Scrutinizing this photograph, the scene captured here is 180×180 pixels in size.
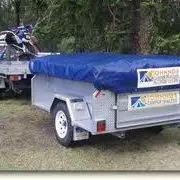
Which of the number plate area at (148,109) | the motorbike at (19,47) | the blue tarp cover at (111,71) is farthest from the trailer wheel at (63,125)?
the motorbike at (19,47)

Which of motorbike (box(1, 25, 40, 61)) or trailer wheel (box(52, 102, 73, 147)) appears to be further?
motorbike (box(1, 25, 40, 61))

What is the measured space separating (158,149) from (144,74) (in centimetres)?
133

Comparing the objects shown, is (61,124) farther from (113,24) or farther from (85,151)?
(113,24)

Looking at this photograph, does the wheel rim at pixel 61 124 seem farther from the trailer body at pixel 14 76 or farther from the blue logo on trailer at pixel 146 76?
the trailer body at pixel 14 76

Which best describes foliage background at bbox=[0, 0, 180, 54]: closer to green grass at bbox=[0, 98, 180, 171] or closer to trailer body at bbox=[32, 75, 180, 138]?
green grass at bbox=[0, 98, 180, 171]

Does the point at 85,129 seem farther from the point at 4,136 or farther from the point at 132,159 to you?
the point at 4,136

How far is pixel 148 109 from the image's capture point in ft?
22.8

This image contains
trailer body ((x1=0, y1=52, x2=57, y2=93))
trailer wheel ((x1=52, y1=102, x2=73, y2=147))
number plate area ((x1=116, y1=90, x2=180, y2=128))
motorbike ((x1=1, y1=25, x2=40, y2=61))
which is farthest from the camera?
motorbike ((x1=1, y1=25, x2=40, y2=61))

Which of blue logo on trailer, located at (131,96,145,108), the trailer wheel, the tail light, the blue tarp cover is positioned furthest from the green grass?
the tail light

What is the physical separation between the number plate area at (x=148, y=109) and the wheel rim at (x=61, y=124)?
1083 millimetres

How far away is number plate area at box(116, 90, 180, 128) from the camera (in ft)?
22.1

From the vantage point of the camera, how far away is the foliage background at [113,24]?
37.1ft

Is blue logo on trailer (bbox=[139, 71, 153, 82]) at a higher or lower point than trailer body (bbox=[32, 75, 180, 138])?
higher

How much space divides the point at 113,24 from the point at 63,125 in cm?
544
